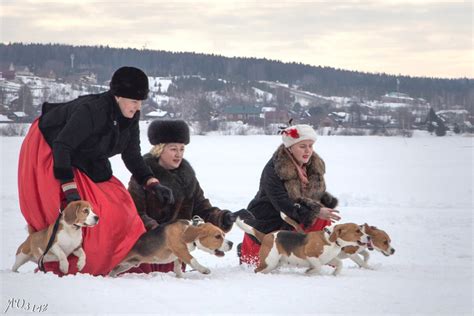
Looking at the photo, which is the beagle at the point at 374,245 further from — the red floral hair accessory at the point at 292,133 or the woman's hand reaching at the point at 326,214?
the red floral hair accessory at the point at 292,133

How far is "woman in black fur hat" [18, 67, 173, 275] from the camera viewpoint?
575cm

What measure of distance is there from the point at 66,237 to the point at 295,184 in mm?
2299

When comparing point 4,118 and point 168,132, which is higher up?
point 168,132

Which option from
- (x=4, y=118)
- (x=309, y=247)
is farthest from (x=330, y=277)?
(x=4, y=118)

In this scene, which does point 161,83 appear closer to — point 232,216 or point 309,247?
point 232,216

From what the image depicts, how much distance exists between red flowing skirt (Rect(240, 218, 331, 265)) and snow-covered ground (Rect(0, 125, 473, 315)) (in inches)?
7.2

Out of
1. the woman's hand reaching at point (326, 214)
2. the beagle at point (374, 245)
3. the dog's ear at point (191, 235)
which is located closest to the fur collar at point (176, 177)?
the dog's ear at point (191, 235)

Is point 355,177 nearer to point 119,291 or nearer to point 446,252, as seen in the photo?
point 446,252

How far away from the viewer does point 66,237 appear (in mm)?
5633

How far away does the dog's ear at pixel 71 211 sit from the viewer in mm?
5492

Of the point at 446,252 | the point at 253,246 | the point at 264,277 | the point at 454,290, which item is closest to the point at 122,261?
the point at 264,277

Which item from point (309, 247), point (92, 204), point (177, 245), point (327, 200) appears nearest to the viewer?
point (177, 245)

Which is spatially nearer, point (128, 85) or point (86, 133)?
point (86, 133)

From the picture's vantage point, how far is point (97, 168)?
601cm
